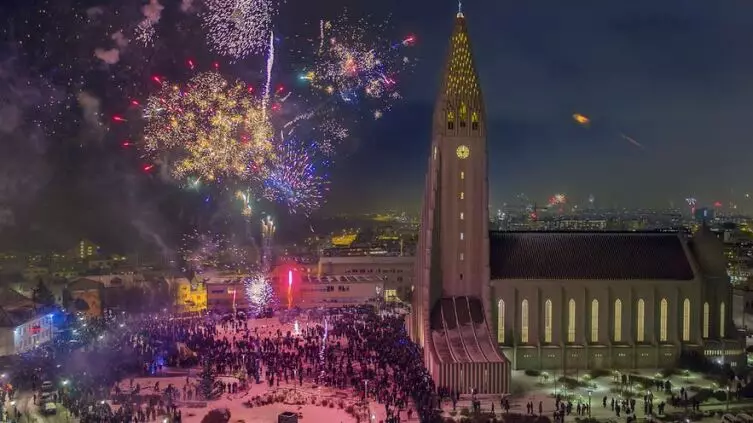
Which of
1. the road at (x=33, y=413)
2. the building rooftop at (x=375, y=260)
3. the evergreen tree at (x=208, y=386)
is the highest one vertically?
the building rooftop at (x=375, y=260)

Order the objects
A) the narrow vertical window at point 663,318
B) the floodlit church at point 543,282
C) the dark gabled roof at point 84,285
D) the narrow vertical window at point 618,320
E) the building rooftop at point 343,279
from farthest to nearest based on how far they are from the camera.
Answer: the building rooftop at point 343,279, the dark gabled roof at point 84,285, the narrow vertical window at point 663,318, the narrow vertical window at point 618,320, the floodlit church at point 543,282

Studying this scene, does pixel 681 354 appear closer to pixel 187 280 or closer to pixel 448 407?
pixel 448 407

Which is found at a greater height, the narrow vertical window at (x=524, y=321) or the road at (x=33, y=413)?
the narrow vertical window at (x=524, y=321)

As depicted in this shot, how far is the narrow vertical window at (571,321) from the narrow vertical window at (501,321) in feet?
15.0

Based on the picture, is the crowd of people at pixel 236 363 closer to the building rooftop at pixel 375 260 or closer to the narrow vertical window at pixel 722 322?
the narrow vertical window at pixel 722 322

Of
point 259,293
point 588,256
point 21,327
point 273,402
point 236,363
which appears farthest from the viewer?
point 259,293

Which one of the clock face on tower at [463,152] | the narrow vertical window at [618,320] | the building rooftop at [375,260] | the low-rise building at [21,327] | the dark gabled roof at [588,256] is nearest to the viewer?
the narrow vertical window at [618,320]

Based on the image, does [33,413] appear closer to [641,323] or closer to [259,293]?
[641,323]

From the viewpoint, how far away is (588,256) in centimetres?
5072

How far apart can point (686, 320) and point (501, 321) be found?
1324cm

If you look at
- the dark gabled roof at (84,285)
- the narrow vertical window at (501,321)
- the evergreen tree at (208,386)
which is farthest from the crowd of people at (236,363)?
the dark gabled roof at (84,285)

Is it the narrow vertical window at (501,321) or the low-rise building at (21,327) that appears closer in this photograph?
the narrow vertical window at (501,321)

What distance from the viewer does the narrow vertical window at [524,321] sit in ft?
160

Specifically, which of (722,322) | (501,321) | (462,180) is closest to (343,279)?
(462,180)
